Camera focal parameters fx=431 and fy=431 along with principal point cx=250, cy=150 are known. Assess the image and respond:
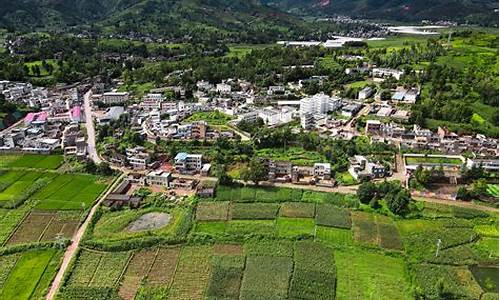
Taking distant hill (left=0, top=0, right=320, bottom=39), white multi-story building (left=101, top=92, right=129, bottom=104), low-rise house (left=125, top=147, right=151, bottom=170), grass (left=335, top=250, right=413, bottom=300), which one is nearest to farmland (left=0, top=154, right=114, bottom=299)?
low-rise house (left=125, top=147, right=151, bottom=170)

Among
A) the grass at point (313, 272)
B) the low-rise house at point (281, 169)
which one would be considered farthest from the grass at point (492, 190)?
the low-rise house at point (281, 169)

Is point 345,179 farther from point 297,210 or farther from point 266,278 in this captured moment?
point 266,278

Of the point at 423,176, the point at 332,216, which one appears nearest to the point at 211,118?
the point at 332,216

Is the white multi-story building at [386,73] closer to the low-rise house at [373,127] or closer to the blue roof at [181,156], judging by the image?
the low-rise house at [373,127]

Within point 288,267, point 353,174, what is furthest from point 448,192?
point 288,267

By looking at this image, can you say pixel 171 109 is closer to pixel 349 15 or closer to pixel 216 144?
pixel 216 144

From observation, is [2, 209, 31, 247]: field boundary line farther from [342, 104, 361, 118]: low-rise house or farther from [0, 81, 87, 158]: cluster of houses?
[342, 104, 361, 118]: low-rise house

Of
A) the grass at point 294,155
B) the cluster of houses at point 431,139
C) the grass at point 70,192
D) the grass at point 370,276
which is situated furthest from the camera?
the cluster of houses at point 431,139
